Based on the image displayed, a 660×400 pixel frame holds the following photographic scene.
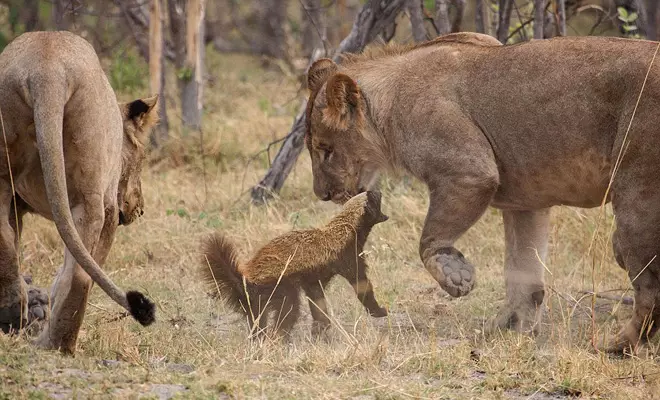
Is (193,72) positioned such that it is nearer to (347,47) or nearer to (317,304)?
(347,47)

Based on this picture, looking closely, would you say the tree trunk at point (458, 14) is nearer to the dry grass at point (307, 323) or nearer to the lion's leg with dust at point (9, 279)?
the dry grass at point (307, 323)

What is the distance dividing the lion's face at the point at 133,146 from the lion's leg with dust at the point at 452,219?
4.88 ft

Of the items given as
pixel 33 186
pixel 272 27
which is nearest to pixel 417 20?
pixel 33 186

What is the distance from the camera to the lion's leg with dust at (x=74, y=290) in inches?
177

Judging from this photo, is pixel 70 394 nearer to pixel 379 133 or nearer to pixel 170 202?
pixel 379 133

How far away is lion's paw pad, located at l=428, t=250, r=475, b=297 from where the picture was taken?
4.99m

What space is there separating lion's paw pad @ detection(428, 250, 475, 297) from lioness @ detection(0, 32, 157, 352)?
4.96 feet

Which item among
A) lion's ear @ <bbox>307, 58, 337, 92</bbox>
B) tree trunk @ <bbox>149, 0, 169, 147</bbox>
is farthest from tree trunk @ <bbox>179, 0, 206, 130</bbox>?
lion's ear @ <bbox>307, 58, 337, 92</bbox>

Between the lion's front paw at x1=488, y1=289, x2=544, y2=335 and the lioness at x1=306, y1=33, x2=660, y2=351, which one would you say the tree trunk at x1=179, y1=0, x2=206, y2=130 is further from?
the lion's front paw at x1=488, y1=289, x2=544, y2=335

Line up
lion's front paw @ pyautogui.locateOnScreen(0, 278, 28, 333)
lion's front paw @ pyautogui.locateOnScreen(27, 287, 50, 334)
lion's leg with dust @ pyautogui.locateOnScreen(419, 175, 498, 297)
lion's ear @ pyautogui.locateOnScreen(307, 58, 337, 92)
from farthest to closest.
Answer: lion's ear @ pyautogui.locateOnScreen(307, 58, 337, 92), lion's front paw @ pyautogui.locateOnScreen(27, 287, 50, 334), lion's leg with dust @ pyautogui.locateOnScreen(419, 175, 498, 297), lion's front paw @ pyautogui.locateOnScreen(0, 278, 28, 333)

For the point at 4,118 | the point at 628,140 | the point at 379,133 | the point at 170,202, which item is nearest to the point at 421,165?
the point at 379,133

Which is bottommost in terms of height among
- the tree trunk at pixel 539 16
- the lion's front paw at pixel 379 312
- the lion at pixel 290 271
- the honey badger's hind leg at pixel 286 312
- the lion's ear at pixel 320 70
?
the lion's front paw at pixel 379 312

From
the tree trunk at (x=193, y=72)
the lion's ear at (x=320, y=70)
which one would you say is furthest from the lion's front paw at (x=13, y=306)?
the tree trunk at (x=193, y=72)

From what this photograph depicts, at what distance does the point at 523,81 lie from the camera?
5086mm
